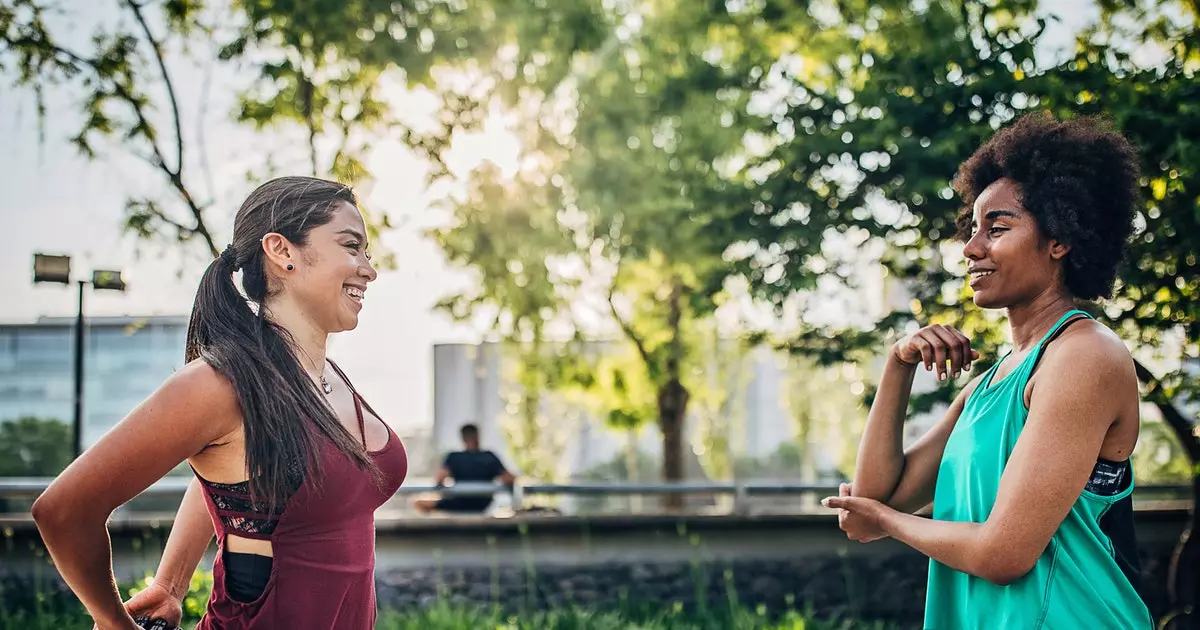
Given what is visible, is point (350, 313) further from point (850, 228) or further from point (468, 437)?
point (468, 437)

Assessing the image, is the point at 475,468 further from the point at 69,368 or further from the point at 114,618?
the point at 69,368

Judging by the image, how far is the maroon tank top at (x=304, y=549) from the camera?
6.99 ft

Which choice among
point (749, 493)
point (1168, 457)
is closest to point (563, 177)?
point (749, 493)

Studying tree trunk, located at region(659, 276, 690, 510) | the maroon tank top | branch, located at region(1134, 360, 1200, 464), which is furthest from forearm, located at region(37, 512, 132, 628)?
tree trunk, located at region(659, 276, 690, 510)

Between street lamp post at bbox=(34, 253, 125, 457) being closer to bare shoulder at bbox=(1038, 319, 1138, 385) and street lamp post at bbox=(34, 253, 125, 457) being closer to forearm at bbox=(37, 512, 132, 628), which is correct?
forearm at bbox=(37, 512, 132, 628)

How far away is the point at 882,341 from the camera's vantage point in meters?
7.38

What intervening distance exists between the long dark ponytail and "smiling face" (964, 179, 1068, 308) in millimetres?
1322

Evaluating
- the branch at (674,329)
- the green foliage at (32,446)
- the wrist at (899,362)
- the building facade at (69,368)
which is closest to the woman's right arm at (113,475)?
the wrist at (899,362)

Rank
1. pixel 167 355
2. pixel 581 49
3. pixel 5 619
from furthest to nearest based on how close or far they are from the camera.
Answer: pixel 167 355
pixel 581 49
pixel 5 619

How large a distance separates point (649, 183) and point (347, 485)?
9.84 metres

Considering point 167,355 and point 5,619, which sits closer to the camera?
point 5,619

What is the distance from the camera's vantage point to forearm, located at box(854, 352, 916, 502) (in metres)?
2.51

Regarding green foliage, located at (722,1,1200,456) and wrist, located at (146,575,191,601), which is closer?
wrist, located at (146,575,191,601)

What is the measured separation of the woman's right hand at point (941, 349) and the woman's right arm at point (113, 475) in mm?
1432
